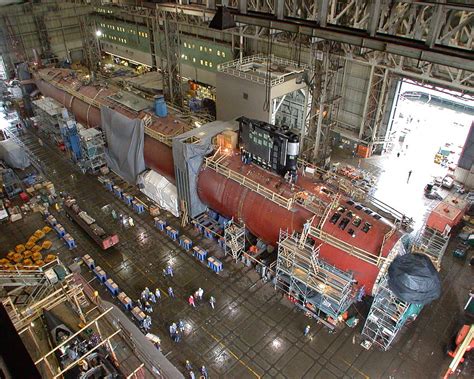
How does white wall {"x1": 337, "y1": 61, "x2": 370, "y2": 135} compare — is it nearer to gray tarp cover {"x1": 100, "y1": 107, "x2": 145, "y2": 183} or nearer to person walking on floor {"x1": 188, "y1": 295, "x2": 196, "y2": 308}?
gray tarp cover {"x1": 100, "y1": 107, "x2": 145, "y2": 183}

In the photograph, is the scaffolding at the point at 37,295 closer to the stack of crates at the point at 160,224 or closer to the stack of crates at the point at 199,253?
the stack of crates at the point at 199,253

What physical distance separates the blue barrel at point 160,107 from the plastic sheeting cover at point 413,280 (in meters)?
22.2

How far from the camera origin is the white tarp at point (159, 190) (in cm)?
3033

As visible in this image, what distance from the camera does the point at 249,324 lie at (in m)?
22.4

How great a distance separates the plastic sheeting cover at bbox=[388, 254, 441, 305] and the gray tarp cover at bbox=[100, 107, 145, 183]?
22.1 meters

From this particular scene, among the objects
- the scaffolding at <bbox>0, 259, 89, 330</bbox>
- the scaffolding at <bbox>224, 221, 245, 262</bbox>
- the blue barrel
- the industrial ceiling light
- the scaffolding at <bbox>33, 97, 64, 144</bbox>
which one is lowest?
the scaffolding at <bbox>224, 221, 245, 262</bbox>

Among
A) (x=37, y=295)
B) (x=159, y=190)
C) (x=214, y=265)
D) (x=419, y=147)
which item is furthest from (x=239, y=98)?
(x=37, y=295)

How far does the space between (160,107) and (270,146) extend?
41.9ft

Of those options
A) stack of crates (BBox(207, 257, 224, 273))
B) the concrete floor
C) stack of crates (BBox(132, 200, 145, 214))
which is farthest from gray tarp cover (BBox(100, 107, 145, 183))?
stack of crates (BBox(207, 257, 224, 273))

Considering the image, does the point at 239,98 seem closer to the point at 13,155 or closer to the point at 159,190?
the point at 159,190

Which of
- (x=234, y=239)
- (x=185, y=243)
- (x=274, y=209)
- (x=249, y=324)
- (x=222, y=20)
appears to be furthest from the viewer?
(x=185, y=243)

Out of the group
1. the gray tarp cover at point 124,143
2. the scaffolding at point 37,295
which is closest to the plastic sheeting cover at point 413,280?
the scaffolding at point 37,295

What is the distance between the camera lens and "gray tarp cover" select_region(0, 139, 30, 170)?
117ft

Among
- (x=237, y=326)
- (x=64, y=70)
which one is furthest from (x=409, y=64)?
(x=64, y=70)
